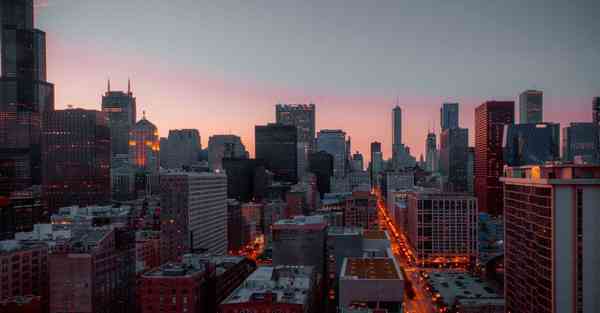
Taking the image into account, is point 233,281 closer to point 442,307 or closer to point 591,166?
point 442,307

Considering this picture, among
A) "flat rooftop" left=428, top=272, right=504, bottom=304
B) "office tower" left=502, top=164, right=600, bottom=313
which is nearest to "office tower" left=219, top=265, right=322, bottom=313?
"office tower" left=502, top=164, right=600, bottom=313

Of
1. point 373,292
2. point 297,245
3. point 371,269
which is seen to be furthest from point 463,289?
point 373,292

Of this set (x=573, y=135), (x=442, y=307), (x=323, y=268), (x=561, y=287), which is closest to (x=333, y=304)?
(x=323, y=268)

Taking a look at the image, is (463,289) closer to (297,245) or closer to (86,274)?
(297,245)

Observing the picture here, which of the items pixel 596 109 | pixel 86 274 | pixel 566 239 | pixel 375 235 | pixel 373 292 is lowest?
pixel 373 292

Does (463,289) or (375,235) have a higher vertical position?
(375,235)

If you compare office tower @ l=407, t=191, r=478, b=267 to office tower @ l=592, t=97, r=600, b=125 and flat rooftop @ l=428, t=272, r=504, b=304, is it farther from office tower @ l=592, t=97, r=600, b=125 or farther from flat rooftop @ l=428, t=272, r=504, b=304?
office tower @ l=592, t=97, r=600, b=125
